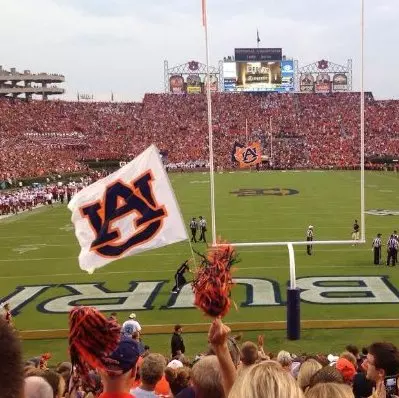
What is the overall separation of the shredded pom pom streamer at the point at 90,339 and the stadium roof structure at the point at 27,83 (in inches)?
3361

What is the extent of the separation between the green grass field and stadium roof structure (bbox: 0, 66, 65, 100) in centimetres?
5833

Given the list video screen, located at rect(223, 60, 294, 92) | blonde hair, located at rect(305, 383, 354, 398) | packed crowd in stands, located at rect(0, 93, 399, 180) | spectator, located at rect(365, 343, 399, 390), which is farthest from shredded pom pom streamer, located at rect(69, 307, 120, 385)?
video screen, located at rect(223, 60, 294, 92)

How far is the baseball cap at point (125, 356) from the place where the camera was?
276cm

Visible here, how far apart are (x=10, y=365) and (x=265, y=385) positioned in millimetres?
795

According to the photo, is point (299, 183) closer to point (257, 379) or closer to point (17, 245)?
point (17, 245)

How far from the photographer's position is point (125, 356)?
2789mm

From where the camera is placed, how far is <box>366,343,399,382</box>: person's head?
353 centimetres

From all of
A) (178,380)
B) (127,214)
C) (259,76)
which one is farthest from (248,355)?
(259,76)

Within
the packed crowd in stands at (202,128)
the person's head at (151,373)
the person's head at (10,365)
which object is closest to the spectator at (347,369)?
the person's head at (151,373)

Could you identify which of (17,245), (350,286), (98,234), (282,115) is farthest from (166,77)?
(98,234)

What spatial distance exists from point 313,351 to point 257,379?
7.99m

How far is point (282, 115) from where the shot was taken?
264 feet

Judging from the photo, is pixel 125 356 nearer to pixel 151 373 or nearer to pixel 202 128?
pixel 151 373

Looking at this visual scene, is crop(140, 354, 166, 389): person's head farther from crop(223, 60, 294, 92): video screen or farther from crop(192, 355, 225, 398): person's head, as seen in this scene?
crop(223, 60, 294, 92): video screen
